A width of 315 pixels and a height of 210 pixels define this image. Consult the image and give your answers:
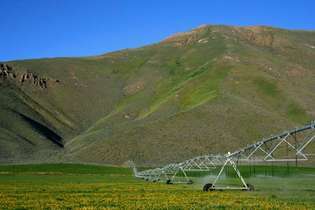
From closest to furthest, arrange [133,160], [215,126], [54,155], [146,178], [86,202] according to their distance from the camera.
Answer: [86,202]
[146,178]
[133,160]
[215,126]
[54,155]

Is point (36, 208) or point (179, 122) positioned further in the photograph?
point (179, 122)

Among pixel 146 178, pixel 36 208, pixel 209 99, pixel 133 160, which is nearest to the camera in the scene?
pixel 36 208

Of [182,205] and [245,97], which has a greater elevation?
[245,97]

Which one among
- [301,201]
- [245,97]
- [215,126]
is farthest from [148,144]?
[301,201]

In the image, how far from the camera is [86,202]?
36312 mm

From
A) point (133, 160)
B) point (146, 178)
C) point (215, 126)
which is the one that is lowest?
point (146, 178)

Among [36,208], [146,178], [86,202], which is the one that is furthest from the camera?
[146,178]

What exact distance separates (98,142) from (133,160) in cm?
2195

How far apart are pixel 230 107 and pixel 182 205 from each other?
143220 millimetres

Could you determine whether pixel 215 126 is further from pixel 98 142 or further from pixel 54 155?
pixel 54 155

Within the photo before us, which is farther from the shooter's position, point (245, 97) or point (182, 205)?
point (245, 97)

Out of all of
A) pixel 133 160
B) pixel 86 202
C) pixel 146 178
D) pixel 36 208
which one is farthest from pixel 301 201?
pixel 133 160

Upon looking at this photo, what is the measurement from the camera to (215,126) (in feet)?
533

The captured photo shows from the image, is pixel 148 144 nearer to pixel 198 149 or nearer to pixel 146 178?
pixel 198 149
